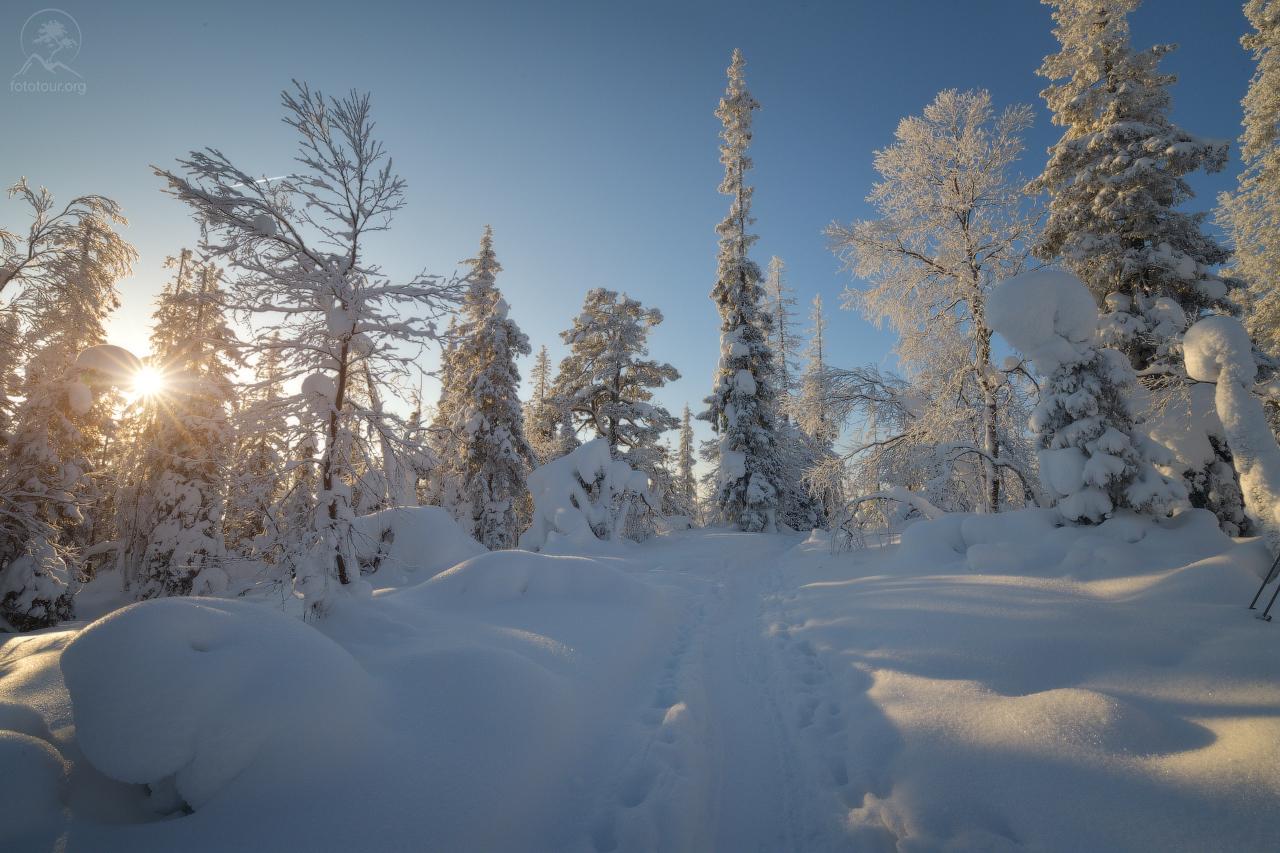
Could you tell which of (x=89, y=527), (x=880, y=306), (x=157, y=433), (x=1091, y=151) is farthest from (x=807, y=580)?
(x=89, y=527)

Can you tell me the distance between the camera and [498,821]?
2994 mm

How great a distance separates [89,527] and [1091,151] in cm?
2936

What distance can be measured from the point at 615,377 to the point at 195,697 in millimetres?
17231

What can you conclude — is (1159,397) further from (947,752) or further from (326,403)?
(326,403)

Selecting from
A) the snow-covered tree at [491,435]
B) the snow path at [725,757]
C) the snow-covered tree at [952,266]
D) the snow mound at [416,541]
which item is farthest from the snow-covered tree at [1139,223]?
the snow-covered tree at [491,435]

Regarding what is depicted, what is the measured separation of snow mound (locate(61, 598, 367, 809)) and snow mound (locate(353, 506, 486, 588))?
8.40 m

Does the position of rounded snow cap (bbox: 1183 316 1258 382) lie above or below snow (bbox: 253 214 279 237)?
below

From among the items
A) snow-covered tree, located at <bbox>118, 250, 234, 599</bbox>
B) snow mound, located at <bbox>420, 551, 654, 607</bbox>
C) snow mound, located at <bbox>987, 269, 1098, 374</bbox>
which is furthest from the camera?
snow-covered tree, located at <bbox>118, 250, 234, 599</bbox>

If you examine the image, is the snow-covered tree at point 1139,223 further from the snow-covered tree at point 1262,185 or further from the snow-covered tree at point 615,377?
the snow-covered tree at point 615,377

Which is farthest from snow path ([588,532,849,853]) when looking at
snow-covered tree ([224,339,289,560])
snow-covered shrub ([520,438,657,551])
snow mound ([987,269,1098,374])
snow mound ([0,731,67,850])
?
snow-covered shrub ([520,438,657,551])

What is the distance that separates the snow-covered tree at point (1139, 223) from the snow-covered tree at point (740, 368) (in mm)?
10714

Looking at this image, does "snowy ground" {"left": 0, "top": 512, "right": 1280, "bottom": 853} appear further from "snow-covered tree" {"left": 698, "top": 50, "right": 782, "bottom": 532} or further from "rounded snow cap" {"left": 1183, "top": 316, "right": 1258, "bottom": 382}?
"snow-covered tree" {"left": 698, "top": 50, "right": 782, "bottom": 532}

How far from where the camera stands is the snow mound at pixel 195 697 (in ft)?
9.05

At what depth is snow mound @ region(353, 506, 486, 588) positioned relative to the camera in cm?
1145
